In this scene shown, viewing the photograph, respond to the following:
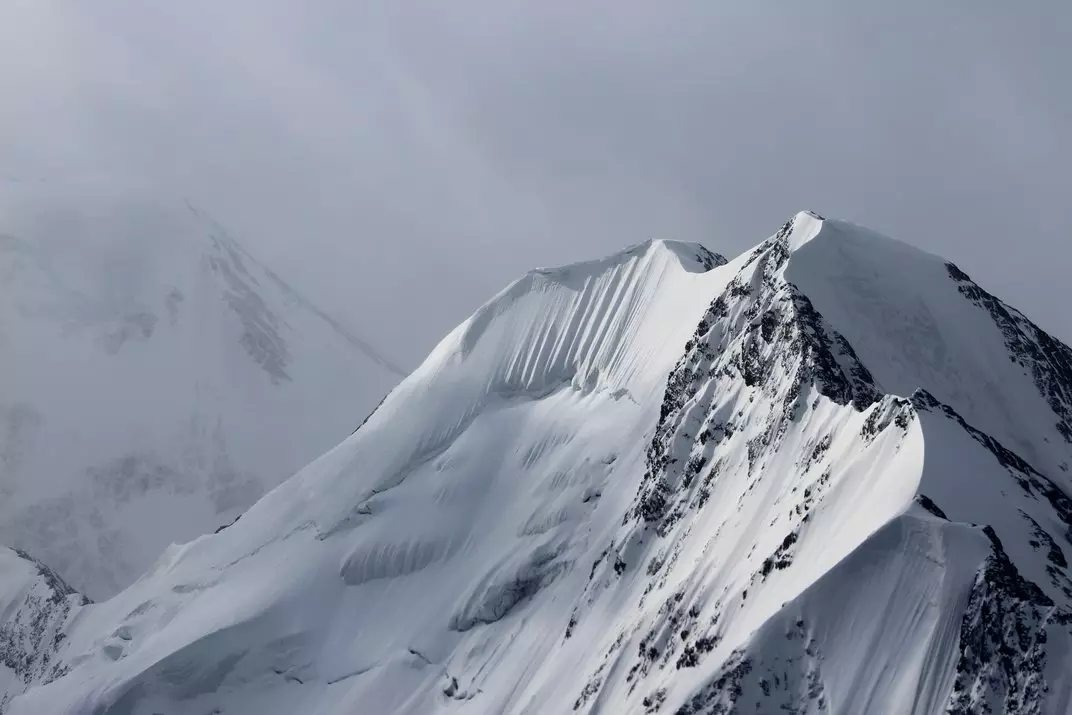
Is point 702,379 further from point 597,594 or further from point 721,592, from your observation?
point 721,592

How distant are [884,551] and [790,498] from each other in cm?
1606

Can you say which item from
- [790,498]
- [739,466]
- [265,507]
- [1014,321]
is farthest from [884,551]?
[265,507]

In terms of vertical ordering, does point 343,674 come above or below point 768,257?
below

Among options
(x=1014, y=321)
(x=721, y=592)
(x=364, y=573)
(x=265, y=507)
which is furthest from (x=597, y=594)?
(x=265, y=507)

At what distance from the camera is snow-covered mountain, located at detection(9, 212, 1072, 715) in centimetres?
7562

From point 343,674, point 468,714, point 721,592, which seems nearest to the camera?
point 721,592

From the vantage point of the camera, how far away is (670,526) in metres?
113

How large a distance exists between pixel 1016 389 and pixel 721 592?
48.9 metres

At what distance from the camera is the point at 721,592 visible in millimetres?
90812

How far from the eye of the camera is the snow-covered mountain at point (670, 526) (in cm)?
7562

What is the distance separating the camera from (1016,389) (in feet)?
397

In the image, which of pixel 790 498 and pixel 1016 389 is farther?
pixel 1016 389

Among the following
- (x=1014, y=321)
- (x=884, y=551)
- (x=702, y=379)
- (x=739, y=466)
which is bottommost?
(x=884, y=551)

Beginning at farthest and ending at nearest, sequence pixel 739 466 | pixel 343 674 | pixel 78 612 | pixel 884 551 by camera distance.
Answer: pixel 78 612, pixel 343 674, pixel 739 466, pixel 884 551
